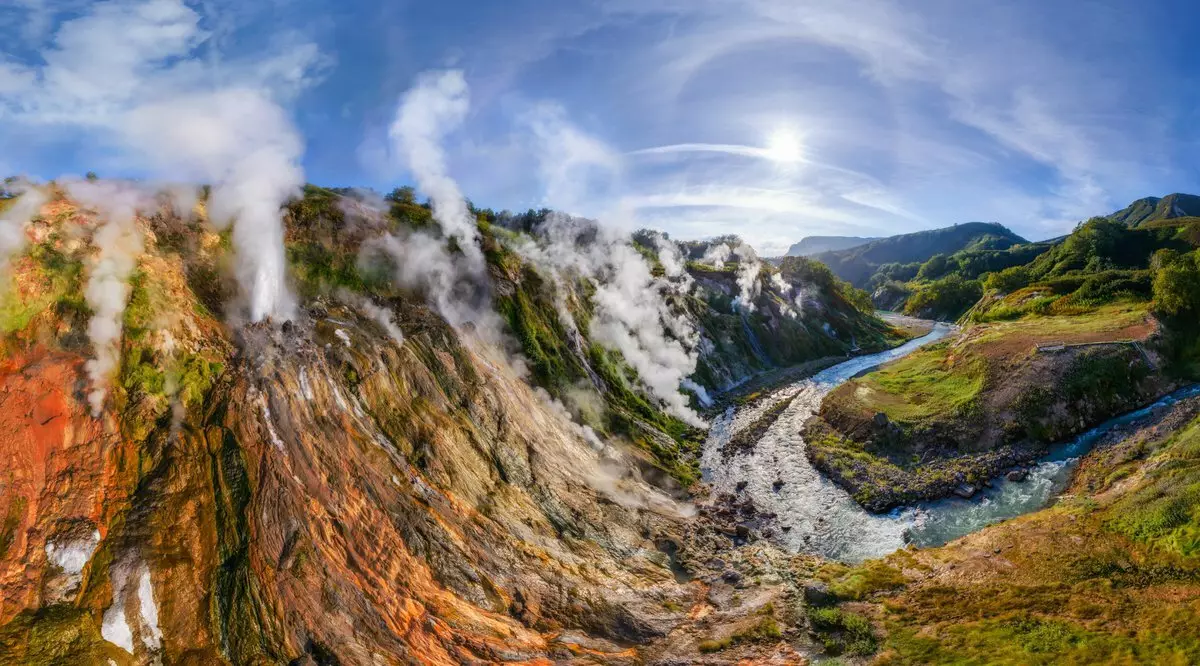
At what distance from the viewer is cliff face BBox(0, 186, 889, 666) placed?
1562 centimetres

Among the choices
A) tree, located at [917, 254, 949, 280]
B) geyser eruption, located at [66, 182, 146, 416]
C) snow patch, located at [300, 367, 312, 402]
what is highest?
tree, located at [917, 254, 949, 280]

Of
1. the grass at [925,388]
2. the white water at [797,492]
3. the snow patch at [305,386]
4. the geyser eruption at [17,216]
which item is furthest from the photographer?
the grass at [925,388]

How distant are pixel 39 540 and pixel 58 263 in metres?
10.9

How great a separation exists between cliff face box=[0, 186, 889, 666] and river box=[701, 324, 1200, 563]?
4.66 meters

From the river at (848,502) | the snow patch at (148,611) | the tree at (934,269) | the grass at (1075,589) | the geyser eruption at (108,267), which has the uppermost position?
the tree at (934,269)

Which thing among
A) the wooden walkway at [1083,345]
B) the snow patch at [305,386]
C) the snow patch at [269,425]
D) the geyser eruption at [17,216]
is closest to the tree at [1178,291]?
the wooden walkway at [1083,345]

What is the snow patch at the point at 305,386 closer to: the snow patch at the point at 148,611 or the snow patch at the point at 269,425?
the snow patch at the point at 269,425

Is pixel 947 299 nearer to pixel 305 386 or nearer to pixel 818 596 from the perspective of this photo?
pixel 818 596

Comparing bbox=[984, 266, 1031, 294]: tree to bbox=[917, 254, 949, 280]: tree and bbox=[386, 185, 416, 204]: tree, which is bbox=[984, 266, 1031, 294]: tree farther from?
bbox=[917, 254, 949, 280]: tree

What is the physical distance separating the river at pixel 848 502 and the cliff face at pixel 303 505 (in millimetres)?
4662

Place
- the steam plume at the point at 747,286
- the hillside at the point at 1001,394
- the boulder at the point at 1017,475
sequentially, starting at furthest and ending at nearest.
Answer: the steam plume at the point at 747,286, the hillside at the point at 1001,394, the boulder at the point at 1017,475

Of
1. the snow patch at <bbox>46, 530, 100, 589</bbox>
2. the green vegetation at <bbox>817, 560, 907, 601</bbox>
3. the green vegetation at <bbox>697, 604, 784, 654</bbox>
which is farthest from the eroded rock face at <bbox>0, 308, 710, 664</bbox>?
the green vegetation at <bbox>817, 560, 907, 601</bbox>

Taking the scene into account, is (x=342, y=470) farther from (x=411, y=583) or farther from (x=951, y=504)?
(x=951, y=504)

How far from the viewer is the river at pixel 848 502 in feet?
92.7
